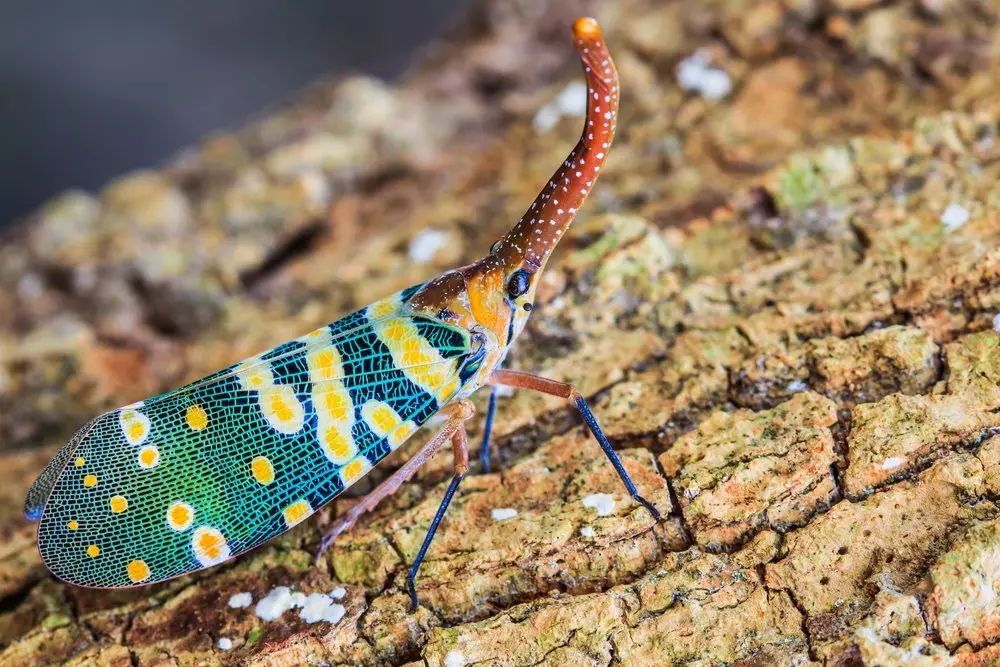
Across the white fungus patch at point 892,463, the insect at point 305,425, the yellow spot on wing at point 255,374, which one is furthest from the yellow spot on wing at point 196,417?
the white fungus patch at point 892,463

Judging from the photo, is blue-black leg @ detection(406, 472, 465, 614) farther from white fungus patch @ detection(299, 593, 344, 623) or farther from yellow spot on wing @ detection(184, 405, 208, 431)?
yellow spot on wing @ detection(184, 405, 208, 431)

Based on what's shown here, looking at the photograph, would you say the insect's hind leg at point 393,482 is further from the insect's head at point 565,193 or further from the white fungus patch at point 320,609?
the insect's head at point 565,193

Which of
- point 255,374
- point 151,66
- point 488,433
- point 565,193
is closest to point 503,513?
point 488,433

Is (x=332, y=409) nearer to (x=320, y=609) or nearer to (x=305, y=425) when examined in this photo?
(x=305, y=425)

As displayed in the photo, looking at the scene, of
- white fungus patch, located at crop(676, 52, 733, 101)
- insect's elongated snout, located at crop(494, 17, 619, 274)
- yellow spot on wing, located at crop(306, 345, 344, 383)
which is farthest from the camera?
white fungus patch, located at crop(676, 52, 733, 101)

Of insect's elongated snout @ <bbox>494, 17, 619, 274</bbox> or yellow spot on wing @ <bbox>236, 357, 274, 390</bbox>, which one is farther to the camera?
yellow spot on wing @ <bbox>236, 357, 274, 390</bbox>

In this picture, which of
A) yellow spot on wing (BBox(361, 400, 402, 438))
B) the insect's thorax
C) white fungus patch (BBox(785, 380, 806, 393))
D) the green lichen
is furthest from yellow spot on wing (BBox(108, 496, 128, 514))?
the green lichen
